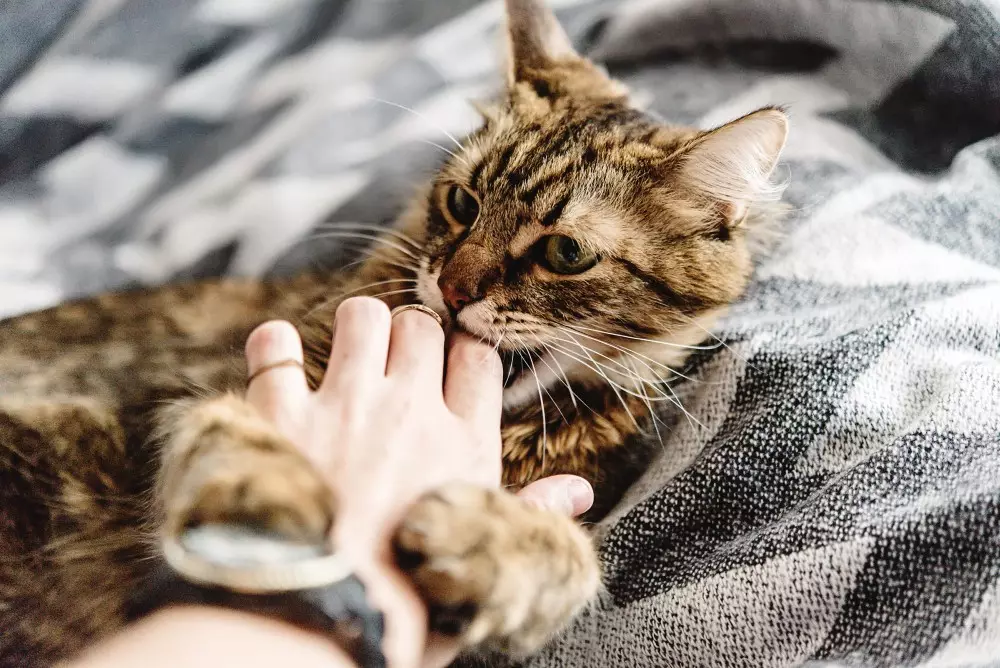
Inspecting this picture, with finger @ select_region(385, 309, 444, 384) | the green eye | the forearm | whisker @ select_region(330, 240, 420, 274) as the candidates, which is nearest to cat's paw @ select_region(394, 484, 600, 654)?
the forearm

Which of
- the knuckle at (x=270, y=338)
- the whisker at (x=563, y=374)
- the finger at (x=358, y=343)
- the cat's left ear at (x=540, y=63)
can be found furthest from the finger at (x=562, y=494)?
the cat's left ear at (x=540, y=63)

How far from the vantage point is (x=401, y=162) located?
1.31 meters

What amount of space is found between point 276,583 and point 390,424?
0.25 metres

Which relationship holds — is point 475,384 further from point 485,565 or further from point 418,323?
point 485,565

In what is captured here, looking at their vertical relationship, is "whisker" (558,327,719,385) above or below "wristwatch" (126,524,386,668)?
below

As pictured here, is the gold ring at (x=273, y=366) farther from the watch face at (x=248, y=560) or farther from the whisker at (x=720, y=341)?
the whisker at (x=720, y=341)

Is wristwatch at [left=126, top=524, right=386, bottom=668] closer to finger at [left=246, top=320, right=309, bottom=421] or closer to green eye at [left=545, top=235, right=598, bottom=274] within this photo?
finger at [left=246, top=320, right=309, bottom=421]

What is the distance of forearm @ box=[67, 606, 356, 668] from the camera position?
54cm

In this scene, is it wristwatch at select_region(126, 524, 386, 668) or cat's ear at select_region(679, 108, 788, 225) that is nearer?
wristwatch at select_region(126, 524, 386, 668)

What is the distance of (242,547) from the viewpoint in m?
0.55

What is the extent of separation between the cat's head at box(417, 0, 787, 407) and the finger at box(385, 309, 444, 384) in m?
0.04

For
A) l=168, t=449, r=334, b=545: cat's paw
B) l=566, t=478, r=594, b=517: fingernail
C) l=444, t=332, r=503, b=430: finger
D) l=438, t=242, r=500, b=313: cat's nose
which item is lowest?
l=566, t=478, r=594, b=517: fingernail

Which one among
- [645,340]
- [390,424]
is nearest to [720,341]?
[645,340]

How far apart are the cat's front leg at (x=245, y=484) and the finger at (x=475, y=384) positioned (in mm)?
235
